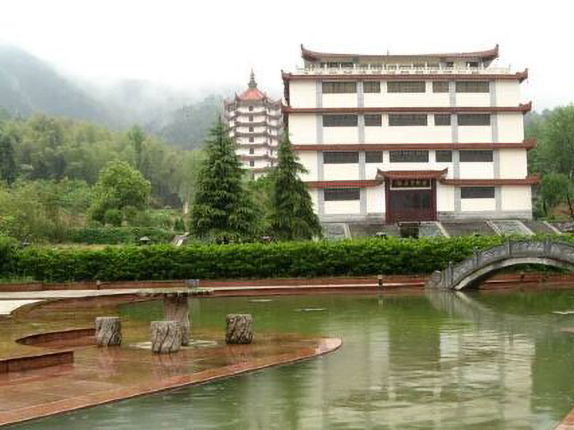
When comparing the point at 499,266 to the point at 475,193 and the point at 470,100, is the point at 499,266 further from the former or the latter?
the point at 470,100

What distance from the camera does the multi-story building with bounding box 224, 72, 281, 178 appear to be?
328ft

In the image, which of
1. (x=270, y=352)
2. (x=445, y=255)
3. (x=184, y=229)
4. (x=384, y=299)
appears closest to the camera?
(x=270, y=352)

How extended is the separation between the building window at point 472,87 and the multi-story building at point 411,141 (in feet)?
0.25

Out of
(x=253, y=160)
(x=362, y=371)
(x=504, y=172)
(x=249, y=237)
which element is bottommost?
(x=362, y=371)

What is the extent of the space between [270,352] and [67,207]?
200 feet

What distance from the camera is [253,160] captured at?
99.8 metres

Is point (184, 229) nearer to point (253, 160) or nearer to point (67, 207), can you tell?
point (67, 207)

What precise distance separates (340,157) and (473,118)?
10572 millimetres

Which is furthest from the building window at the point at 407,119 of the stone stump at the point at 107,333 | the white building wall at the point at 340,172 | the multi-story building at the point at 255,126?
the multi-story building at the point at 255,126

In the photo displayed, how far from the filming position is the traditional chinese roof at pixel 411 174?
52969 millimetres

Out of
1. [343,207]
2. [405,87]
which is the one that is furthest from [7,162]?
[405,87]

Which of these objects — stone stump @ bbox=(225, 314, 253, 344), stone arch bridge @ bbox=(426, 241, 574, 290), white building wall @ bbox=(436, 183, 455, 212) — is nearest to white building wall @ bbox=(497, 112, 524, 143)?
white building wall @ bbox=(436, 183, 455, 212)

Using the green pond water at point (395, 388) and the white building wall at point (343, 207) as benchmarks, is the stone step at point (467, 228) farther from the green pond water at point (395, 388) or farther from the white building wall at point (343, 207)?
the green pond water at point (395, 388)

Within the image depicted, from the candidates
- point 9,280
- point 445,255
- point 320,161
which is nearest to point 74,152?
point 320,161
